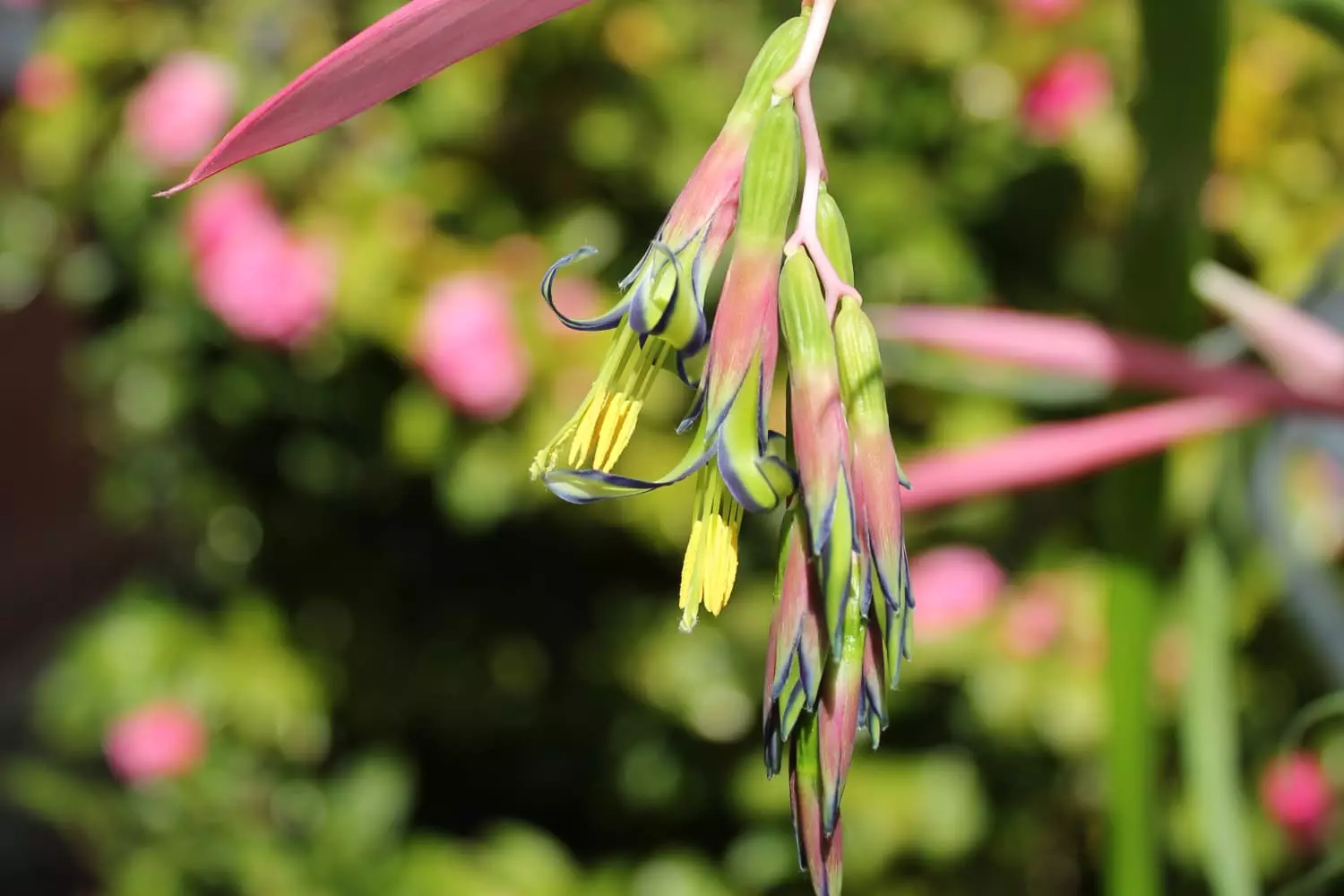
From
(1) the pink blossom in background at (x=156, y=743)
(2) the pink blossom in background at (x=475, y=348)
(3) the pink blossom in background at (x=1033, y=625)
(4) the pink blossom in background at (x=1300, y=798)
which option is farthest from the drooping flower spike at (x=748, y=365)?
(1) the pink blossom in background at (x=156, y=743)

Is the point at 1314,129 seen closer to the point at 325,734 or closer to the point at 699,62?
the point at 699,62

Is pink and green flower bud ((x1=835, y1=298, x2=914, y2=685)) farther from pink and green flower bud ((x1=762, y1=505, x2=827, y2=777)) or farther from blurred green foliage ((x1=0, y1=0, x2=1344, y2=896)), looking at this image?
blurred green foliage ((x1=0, y1=0, x2=1344, y2=896))

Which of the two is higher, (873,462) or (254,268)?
(873,462)

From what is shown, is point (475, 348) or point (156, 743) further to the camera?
point (156, 743)

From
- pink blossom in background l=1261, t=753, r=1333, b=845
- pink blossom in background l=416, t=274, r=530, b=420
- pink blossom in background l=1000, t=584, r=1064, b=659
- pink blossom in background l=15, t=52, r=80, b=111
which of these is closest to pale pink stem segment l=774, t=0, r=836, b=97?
pink blossom in background l=416, t=274, r=530, b=420

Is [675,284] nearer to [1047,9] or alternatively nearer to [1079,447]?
[1079,447]

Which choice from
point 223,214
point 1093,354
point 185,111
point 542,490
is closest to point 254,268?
point 223,214

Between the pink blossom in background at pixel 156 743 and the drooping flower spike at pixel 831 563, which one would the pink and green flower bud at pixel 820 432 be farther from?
the pink blossom in background at pixel 156 743
